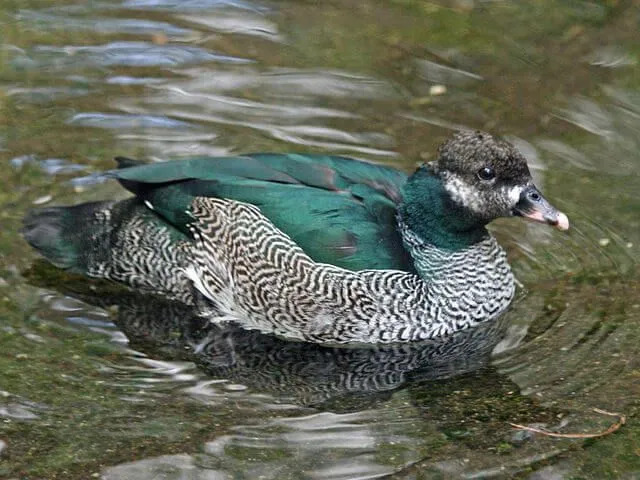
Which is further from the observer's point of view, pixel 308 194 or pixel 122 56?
pixel 122 56

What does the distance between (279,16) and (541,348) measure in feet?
16.4

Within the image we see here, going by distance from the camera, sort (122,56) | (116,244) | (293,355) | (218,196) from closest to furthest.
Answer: (293,355)
(218,196)
(116,244)
(122,56)

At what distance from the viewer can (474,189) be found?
7.98 m

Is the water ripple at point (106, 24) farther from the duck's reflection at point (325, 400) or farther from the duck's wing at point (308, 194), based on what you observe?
the duck's reflection at point (325, 400)

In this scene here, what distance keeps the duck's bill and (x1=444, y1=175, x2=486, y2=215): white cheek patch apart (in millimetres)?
225

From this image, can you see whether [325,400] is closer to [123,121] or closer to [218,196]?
[218,196]

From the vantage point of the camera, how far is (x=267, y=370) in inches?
312

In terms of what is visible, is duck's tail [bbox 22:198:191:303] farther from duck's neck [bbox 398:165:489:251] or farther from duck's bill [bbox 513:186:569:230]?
duck's bill [bbox 513:186:569:230]

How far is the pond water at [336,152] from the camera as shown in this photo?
22.8 ft

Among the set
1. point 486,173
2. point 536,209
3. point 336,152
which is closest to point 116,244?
point 336,152

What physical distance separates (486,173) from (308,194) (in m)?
1.09

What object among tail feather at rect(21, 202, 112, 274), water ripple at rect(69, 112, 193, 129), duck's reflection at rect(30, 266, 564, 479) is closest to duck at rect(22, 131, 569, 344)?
duck's reflection at rect(30, 266, 564, 479)

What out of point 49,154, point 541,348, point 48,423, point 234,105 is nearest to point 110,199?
point 49,154

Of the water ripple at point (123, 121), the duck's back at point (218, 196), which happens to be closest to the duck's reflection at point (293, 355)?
the duck's back at point (218, 196)
